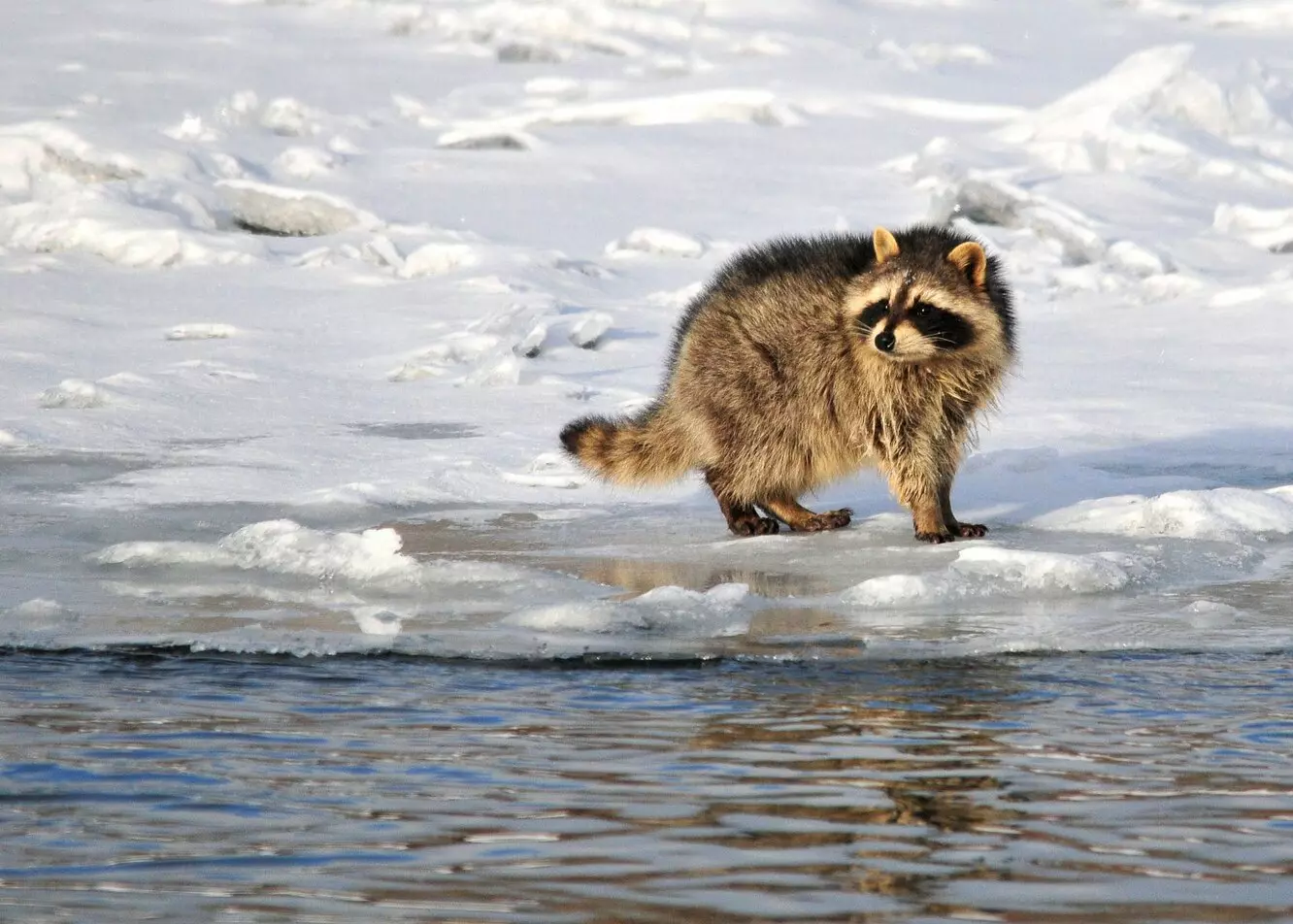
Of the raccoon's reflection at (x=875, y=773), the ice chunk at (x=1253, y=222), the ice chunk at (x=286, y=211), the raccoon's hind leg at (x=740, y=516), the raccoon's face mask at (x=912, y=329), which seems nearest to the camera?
the raccoon's reflection at (x=875, y=773)

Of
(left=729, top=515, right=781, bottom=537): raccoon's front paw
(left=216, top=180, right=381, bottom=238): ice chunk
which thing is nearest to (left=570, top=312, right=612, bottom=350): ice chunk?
(left=216, top=180, right=381, bottom=238): ice chunk

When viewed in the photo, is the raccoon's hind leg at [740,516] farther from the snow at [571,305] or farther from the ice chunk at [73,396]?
the ice chunk at [73,396]

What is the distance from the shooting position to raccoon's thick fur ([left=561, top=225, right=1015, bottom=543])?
649 cm

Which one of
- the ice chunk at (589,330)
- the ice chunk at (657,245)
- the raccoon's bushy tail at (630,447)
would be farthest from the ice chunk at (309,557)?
the ice chunk at (657,245)

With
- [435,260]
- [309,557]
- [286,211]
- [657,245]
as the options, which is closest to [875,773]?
[309,557]

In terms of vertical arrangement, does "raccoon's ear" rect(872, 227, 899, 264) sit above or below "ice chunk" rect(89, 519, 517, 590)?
above

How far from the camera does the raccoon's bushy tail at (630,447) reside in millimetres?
7152

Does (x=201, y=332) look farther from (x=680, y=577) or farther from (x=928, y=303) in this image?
(x=680, y=577)

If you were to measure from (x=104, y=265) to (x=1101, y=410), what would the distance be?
657cm

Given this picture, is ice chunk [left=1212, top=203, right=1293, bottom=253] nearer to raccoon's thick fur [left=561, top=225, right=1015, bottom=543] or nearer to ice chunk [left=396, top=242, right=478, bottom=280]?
ice chunk [left=396, top=242, right=478, bottom=280]

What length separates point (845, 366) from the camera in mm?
6555

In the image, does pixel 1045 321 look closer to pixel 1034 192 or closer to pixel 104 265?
pixel 1034 192

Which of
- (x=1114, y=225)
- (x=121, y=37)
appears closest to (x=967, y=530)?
(x=1114, y=225)

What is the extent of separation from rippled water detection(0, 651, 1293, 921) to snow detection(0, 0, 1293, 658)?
385 millimetres
